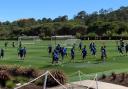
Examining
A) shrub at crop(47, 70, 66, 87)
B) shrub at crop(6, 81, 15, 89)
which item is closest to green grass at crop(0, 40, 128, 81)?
shrub at crop(47, 70, 66, 87)

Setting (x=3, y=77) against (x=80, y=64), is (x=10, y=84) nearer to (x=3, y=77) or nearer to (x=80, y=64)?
(x=3, y=77)

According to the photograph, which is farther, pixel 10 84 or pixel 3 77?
pixel 3 77

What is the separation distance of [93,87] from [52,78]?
2.52 metres

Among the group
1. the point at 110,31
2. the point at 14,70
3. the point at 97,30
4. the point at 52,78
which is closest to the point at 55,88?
the point at 52,78

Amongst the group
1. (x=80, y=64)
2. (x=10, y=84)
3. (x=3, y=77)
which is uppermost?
(x=3, y=77)

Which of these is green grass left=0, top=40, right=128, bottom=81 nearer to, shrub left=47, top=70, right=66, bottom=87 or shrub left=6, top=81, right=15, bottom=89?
shrub left=47, top=70, right=66, bottom=87

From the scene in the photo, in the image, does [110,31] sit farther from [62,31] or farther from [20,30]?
[20,30]

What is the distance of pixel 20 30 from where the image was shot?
192 meters

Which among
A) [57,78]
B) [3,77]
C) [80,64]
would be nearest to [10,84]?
[3,77]

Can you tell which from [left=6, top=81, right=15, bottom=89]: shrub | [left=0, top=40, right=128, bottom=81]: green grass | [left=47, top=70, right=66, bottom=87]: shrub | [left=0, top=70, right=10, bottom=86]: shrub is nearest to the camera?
[left=6, top=81, right=15, bottom=89]: shrub

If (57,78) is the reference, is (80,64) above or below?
below

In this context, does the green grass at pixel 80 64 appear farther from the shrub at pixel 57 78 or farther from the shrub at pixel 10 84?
the shrub at pixel 10 84

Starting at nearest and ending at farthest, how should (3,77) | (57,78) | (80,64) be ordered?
1. (57,78)
2. (3,77)
3. (80,64)

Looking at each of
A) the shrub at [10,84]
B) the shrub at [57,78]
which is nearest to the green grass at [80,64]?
the shrub at [57,78]
